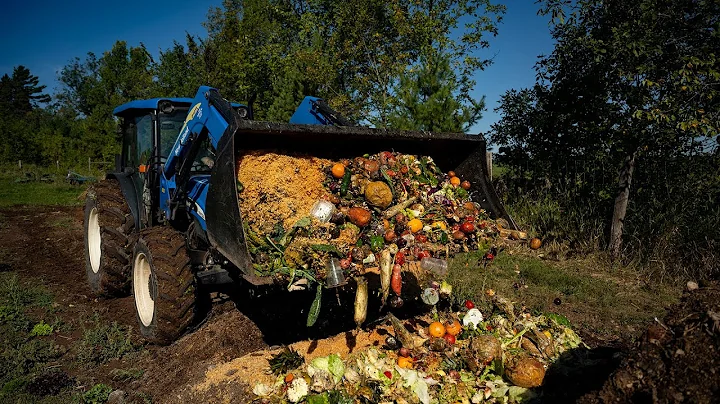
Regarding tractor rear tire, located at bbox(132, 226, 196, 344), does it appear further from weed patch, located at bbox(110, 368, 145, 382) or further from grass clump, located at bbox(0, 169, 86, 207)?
grass clump, located at bbox(0, 169, 86, 207)

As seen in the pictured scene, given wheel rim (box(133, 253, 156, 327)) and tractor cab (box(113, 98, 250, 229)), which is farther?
tractor cab (box(113, 98, 250, 229))

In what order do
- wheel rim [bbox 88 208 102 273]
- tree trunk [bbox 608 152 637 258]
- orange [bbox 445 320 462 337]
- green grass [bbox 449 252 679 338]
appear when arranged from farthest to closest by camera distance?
1. wheel rim [bbox 88 208 102 273]
2. tree trunk [bbox 608 152 637 258]
3. green grass [bbox 449 252 679 338]
4. orange [bbox 445 320 462 337]

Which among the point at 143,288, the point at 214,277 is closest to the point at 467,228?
the point at 214,277

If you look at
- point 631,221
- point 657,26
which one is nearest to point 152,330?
point 631,221

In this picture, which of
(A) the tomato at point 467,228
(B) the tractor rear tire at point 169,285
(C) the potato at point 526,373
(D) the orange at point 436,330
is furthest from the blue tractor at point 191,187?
(C) the potato at point 526,373

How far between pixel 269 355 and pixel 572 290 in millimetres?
3762

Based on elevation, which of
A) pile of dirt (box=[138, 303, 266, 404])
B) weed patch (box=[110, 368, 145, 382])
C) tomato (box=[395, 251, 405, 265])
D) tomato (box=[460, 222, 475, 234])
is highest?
tomato (box=[460, 222, 475, 234])

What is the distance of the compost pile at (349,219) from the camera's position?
3.63m

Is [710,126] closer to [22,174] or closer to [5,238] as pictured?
[5,238]

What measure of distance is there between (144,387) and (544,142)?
732 cm

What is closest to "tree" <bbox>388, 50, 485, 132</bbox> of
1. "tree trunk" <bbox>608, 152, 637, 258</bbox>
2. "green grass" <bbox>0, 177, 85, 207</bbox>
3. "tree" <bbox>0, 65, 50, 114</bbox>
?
"tree trunk" <bbox>608, 152, 637, 258</bbox>

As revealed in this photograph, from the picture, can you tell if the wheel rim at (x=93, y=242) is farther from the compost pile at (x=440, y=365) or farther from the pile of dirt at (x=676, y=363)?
the pile of dirt at (x=676, y=363)

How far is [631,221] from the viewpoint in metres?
6.68

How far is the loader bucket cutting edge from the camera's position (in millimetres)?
3502
